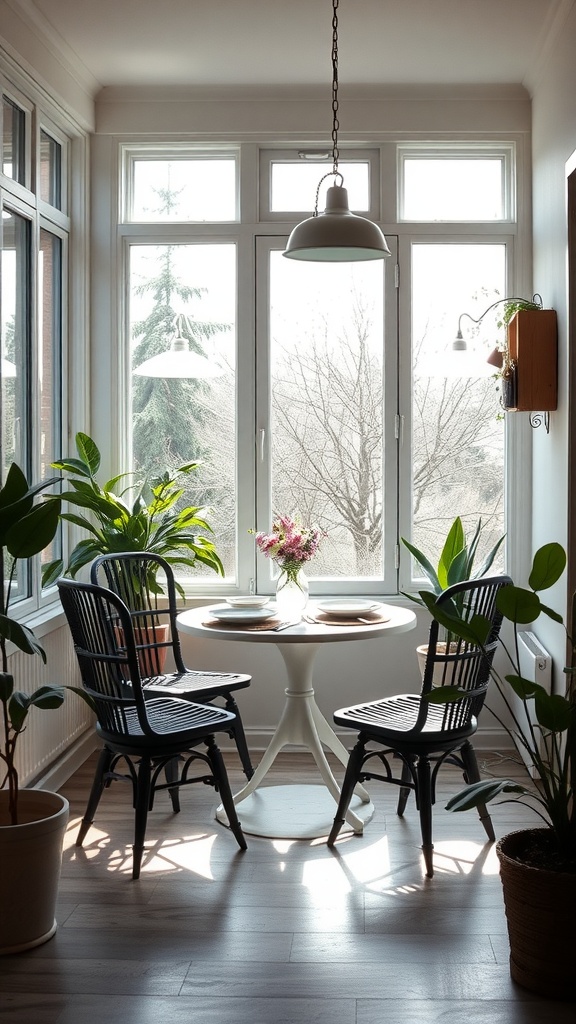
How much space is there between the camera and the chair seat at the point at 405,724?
11.4ft

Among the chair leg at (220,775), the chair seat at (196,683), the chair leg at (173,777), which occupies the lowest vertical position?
the chair leg at (173,777)

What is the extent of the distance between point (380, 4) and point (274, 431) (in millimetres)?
1964

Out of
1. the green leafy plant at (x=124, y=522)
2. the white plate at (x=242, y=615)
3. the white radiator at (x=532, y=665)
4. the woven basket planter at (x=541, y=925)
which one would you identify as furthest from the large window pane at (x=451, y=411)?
the woven basket planter at (x=541, y=925)

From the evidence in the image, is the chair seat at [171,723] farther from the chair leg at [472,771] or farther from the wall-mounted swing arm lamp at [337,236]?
the wall-mounted swing arm lamp at [337,236]

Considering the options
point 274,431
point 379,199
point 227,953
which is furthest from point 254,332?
point 227,953

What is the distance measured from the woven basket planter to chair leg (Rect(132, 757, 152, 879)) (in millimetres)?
1245

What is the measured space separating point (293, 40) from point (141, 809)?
315cm

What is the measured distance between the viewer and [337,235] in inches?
136

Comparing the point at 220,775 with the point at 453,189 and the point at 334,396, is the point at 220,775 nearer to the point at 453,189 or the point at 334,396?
the point at 334,396

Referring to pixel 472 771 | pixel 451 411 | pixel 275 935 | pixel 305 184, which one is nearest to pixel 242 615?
pixel 472 771

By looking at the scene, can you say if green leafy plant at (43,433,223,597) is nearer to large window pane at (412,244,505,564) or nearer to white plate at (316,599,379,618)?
white plate at (316,599,379,618)

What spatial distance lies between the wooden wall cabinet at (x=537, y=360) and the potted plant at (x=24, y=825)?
206 cm

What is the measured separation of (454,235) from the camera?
16.6 feet

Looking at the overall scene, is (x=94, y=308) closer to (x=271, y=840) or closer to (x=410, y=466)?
(x=410, y=466)
